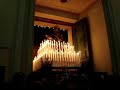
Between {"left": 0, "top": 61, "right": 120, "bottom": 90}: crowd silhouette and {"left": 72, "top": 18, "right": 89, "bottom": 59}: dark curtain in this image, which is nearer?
{"left": 0, "top": 61, "right": 120, "bottom": 90}: crowd silhouette

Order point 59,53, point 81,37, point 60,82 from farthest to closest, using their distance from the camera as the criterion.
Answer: point 81,37
point 59,53
point 60,82

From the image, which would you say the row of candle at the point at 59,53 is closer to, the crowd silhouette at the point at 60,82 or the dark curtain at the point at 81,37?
the dark curtain at the point at 81,37

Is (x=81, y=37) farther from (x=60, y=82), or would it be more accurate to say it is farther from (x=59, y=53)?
(x=60, y=82)

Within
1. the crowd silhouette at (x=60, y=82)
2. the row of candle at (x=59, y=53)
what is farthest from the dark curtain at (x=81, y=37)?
the crowd silhouette at (x=60, y=82)

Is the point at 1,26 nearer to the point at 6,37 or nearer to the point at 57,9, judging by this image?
the point at 6,37

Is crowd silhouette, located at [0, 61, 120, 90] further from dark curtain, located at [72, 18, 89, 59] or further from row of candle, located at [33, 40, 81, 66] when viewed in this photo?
dark curtain, located at [72, 18, 89, 59]

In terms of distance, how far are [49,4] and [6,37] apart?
10.6 ft

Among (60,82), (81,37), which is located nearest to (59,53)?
(81,37)

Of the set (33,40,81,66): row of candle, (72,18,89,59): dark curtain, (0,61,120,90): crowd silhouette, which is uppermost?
(72,18,89,59): dark curtain

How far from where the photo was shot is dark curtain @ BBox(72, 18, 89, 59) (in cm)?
548

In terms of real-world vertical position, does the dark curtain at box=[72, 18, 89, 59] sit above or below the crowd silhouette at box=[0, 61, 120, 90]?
above

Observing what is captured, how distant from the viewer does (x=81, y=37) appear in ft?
19.1

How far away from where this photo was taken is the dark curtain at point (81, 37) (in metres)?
5.48

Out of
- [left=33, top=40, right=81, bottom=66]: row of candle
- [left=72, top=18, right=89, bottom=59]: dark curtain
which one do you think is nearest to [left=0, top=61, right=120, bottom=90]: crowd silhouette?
[left=33, top=40, right=81, bottom=66]: row of candle
